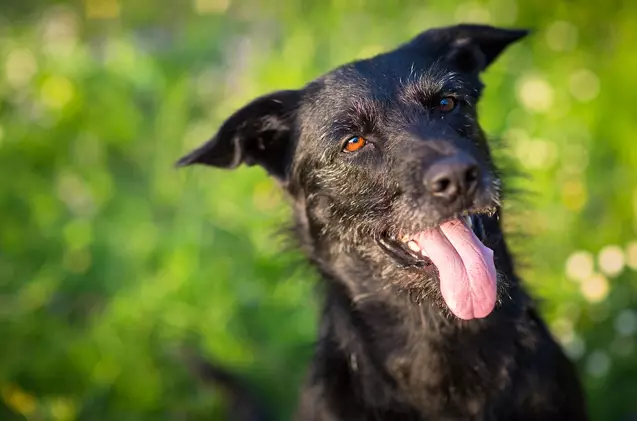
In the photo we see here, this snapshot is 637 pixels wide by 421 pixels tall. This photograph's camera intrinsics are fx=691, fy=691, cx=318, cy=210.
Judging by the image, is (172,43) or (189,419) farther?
(172,43)

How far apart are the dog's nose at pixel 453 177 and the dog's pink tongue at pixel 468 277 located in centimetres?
21

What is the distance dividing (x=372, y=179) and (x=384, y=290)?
47cm

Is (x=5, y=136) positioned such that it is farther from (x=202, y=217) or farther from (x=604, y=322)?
(x=604, y=322)

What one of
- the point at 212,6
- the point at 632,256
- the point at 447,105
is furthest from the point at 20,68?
the point at 632,256

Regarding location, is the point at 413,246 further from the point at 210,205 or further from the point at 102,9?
the point at 102,9

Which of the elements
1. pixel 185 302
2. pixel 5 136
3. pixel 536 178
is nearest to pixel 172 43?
pixel 5 136

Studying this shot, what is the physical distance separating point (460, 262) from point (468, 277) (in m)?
0.07

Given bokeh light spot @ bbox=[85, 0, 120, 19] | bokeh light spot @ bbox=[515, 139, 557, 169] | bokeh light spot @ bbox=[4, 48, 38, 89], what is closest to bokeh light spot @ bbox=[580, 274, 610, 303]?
bokeh light spot @ bbox=[515, 139, 557, 169]

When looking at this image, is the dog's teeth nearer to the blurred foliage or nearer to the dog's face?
the dog's face

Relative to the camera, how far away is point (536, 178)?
14.9 ft

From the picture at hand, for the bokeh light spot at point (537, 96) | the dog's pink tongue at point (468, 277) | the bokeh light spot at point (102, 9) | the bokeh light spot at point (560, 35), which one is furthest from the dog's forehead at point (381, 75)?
the bokeh light spot at point (102, 9)

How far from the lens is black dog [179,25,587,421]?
8.36 ft

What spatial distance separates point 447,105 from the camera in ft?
9.11

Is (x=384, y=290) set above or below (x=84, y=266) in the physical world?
above
